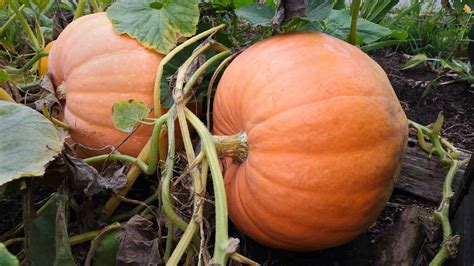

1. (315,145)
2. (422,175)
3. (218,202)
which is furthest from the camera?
(422,175)

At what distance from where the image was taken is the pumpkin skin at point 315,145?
3.36ft

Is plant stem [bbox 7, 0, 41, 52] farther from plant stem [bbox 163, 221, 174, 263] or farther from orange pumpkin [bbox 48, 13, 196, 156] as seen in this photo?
plant stem [bbox 163, 221, 174, 263]

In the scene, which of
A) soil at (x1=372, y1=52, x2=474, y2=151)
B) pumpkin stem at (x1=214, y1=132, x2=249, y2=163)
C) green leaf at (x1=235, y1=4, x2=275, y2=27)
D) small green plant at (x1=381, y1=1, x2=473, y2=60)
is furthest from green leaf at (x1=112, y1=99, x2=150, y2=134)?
small green plant at (x1=381, y1=1, x2=473, y2=60)

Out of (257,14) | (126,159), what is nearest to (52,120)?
(126,159)

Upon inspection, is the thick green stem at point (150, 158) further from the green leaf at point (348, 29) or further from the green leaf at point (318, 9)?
the green leaf at point (348, 29)

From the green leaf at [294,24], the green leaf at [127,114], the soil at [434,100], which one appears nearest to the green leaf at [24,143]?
the green leaf at [127,114]

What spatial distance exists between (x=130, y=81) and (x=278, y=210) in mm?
484

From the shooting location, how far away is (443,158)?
51.9 inches

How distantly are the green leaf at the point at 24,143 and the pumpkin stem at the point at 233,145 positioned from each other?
295 millimetres

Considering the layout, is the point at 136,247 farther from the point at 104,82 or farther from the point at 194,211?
the point at 104,82

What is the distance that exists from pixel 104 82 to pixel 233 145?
0.39 m

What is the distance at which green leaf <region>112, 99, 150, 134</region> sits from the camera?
1.16m

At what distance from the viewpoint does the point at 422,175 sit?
1.41 metres

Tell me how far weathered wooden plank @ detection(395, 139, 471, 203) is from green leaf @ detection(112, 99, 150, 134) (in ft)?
2.22
